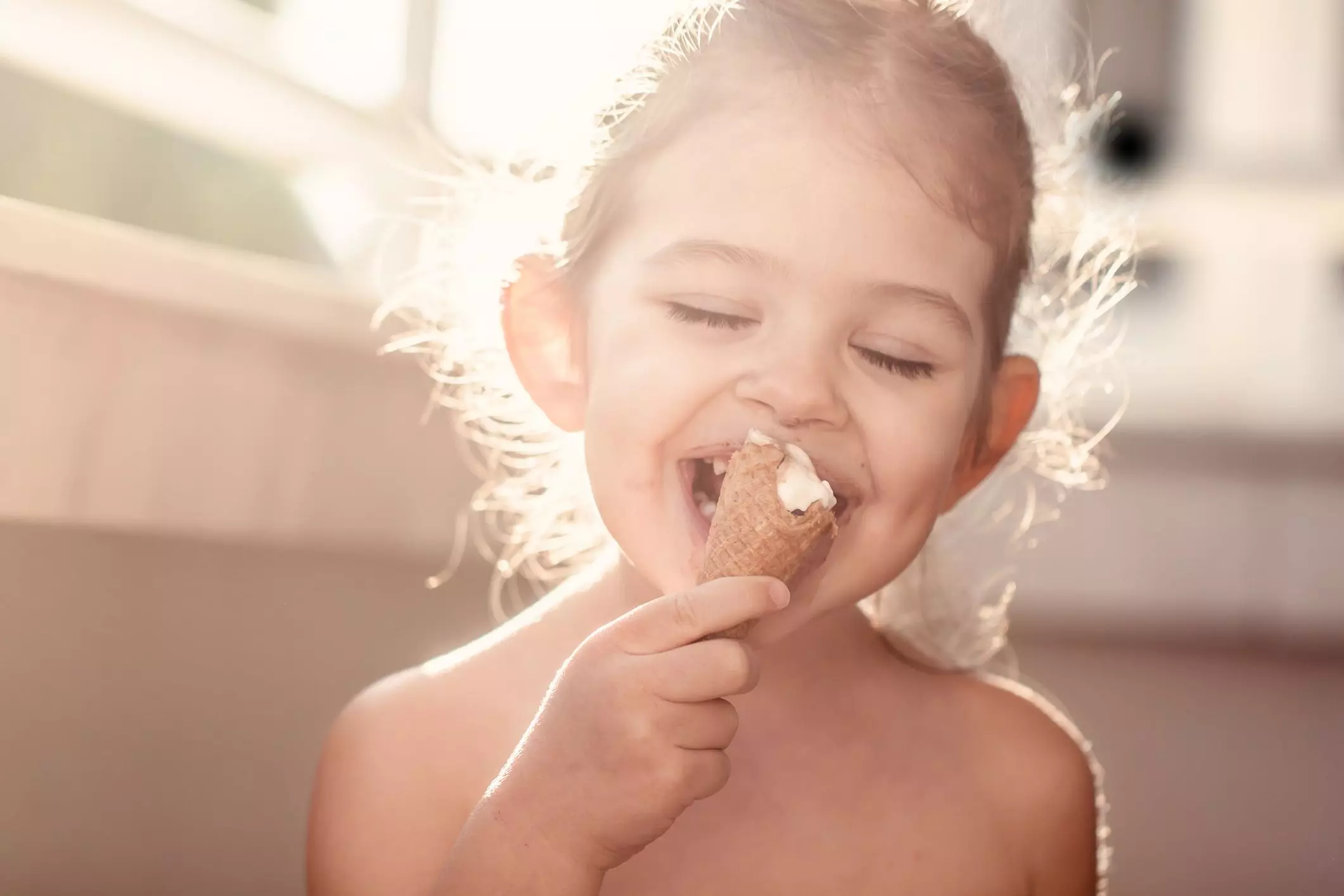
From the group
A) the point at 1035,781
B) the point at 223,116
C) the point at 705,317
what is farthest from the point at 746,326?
the point at 223,116

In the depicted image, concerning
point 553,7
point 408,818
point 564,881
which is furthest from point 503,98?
point 564,881

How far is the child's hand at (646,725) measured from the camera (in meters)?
0.70

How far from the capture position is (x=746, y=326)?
84 cm

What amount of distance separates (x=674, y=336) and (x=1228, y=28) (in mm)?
1976

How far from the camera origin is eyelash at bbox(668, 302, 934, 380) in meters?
0.84

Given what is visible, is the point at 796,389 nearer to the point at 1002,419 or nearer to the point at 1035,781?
the point at 1002,419

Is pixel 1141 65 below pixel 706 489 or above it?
above

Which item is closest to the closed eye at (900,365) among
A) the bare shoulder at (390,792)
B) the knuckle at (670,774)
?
the knuckle at (670,774)

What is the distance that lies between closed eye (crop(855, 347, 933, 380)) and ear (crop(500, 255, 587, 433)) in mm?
240

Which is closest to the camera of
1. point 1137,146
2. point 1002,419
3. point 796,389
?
point 796,389

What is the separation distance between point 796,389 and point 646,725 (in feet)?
0.77

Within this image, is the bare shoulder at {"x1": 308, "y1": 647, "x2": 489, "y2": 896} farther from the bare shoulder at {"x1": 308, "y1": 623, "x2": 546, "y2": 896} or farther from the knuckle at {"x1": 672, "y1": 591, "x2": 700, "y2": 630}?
the knuckle at {"x1": 672, "y1": 591, "x2": 700, "y2": 630}

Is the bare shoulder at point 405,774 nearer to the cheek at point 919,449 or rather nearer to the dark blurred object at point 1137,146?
the cheek at point 919,449

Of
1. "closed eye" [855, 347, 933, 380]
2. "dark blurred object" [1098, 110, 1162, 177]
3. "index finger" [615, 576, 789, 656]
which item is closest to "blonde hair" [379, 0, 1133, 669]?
"closed eye" [855, 347, 933, 380]
